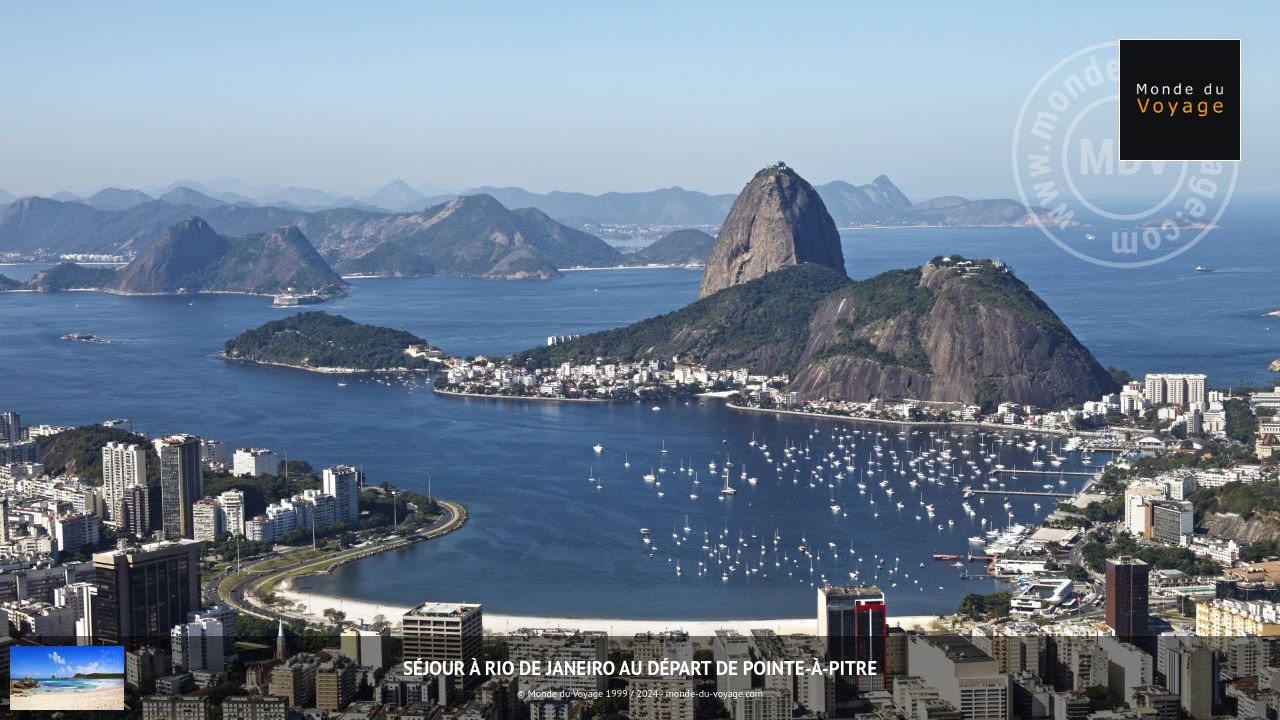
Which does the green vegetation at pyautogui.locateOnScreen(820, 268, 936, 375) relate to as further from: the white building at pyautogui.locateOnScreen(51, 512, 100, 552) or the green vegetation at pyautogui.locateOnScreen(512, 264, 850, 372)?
the white building at pyautogui.locateOnScreen(51, 512, 100, 552)

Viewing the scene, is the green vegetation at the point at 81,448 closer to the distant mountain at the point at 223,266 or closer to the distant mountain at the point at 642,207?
the distant mountain at the point at 223,266

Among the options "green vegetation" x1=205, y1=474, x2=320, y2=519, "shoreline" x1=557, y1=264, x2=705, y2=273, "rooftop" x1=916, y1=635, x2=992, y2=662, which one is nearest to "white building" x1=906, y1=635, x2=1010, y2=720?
"rooftop" x1=916, y1=635, x2=992, y2=662

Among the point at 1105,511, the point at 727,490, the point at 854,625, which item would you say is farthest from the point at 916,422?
the point at 854,625

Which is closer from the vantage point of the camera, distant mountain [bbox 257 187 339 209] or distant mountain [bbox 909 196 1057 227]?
distant mountain [bbox 909 196 1057 227]

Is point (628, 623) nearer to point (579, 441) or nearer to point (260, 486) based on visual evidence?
point (260, 486)

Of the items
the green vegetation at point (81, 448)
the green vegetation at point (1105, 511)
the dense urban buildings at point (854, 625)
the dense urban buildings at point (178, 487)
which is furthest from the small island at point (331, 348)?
the dense urban buildings at point (854, 625)
